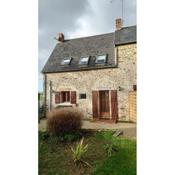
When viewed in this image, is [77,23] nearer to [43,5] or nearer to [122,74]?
[43,5]

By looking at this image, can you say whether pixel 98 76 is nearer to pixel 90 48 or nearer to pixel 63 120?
pixel 90 48

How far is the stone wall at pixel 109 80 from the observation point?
5.53 feet

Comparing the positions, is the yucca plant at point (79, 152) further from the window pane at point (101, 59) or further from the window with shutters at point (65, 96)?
the window pane at point (101, 59)

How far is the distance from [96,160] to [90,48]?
86 cm

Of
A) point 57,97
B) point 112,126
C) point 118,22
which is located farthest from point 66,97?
point 118,22

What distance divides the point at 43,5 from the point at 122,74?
2.47 feet

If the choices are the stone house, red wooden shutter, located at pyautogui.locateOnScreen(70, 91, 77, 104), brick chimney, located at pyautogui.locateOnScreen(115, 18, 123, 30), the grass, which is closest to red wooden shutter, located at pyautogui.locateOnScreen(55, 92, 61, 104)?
the stone house

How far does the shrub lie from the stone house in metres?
0.05

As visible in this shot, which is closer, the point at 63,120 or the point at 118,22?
the point at 118,22

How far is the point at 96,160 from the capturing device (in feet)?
5.62

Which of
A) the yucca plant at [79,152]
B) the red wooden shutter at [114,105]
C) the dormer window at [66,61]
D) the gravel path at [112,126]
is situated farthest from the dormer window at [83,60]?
the yucca plant at [79,152]
